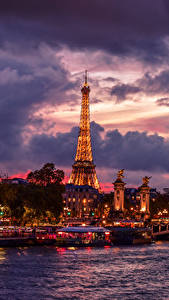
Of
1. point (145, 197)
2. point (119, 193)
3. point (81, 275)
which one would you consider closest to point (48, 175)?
point (119, 193)

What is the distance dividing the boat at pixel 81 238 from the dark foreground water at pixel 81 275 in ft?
31.9

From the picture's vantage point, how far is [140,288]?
201ft

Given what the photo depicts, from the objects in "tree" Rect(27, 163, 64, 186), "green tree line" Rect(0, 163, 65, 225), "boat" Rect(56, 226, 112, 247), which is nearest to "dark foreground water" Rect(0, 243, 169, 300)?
"boat" Rect(56, 226, 112, 247)

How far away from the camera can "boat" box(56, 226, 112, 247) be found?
104 meters

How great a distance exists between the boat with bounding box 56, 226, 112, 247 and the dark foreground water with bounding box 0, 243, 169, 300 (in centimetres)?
972

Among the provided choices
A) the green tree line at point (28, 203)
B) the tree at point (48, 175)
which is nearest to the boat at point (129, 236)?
the green tree line at point (28, 203)

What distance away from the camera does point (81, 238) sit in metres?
105

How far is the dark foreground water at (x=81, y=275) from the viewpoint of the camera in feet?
189

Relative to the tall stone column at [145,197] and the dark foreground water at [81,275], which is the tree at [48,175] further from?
the dark foreground water at [81,275]

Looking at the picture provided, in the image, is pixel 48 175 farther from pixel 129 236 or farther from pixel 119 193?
pixel 129 236

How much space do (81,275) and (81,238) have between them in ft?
122

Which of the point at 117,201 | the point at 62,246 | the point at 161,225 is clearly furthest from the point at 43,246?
the point at 117,201

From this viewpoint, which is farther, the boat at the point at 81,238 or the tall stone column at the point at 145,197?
the tall stone column at the point at 145,197

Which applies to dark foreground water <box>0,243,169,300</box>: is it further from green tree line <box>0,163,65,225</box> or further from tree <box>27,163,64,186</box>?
tree <box>27,163,64,186</box>
